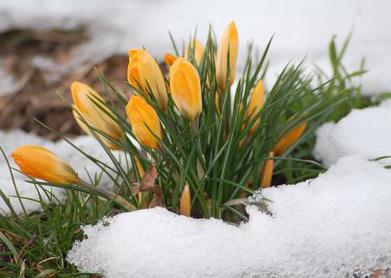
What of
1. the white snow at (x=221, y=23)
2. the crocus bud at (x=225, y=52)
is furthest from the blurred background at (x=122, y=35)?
the crocus bud at (x=225, y=52)

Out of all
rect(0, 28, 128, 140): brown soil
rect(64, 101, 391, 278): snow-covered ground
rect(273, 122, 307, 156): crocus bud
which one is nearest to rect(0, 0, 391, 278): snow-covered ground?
→ rect(64, 101, 391, 278): snow-covered ground

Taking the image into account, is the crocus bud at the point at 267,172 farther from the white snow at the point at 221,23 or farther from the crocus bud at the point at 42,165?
the white snow at the point at 221,23

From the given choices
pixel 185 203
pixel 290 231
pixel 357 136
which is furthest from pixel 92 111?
pixel 357 136

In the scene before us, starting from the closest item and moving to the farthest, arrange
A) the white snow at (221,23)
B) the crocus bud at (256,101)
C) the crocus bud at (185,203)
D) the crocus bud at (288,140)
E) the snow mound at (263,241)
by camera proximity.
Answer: the snow mound at (263,241) < the crocus bud at (185,203) < the crocus bud at (256,101) < the crocus bud at (288,140) < the white snow at (221,23)

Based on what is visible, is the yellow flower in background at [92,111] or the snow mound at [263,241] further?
the yellow flower in background at [92,111]

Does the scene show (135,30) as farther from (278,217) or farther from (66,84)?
(278,217)

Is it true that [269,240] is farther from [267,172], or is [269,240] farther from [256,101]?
[256,101]

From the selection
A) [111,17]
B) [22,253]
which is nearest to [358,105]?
[22,253]
